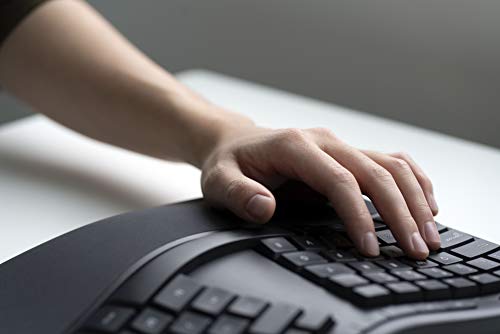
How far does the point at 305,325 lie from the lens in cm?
44

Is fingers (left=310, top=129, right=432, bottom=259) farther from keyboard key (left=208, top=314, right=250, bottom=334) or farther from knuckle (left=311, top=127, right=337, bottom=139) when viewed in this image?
keyboard key (left=208, top=314, right=250, bottom=334)

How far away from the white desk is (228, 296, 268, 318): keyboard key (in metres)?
0.23

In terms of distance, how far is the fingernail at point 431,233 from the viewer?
58 cm

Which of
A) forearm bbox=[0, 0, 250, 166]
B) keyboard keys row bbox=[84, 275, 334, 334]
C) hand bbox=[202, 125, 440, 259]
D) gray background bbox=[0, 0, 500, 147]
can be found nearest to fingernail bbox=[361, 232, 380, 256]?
hand bbox=[202, 125, 440, 259]

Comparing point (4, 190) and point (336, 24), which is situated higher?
point (336, 24)

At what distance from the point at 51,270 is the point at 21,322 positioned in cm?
5

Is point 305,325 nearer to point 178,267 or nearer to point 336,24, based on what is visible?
point 178,267

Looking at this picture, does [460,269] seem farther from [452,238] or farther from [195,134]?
[195,134]

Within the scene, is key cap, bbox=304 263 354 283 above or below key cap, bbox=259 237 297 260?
above

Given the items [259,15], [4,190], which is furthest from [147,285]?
[259,15]

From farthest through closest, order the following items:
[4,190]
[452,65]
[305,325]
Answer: [452,65]
[4,190]
[305,325]

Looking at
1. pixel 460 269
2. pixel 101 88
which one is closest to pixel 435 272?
pixel 460 269

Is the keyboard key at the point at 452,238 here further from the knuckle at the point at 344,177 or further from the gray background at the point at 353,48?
the gray background at the point at 353,48

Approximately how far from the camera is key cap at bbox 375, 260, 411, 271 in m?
0.53
